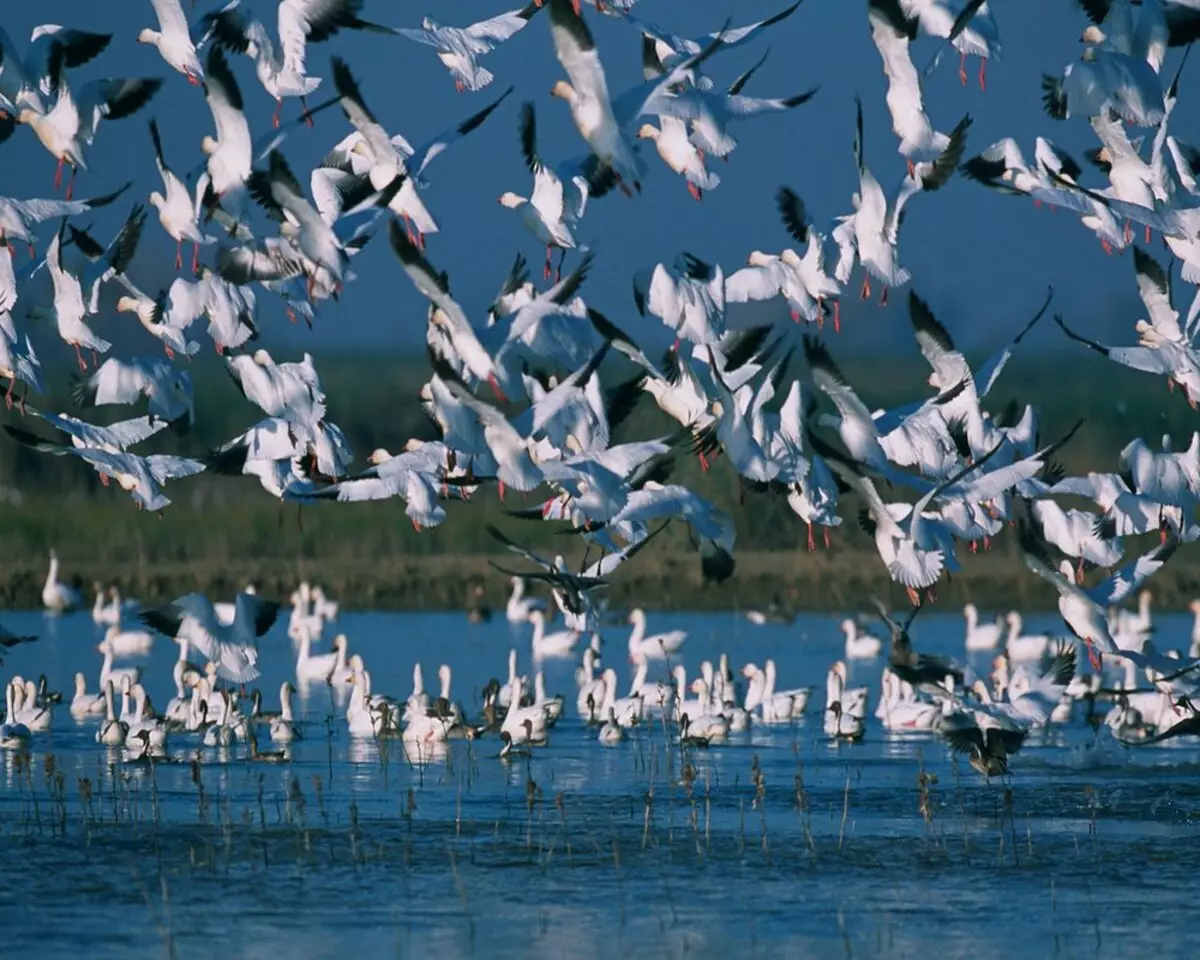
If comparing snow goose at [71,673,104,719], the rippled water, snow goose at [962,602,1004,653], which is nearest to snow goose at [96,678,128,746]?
the rippled water

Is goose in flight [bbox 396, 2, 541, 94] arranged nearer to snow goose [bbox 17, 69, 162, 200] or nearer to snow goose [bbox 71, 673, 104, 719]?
snow goose [bbox 17, 69, 162, 200]

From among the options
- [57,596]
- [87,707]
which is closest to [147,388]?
[87,707]

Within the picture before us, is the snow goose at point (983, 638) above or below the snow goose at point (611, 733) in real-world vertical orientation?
above

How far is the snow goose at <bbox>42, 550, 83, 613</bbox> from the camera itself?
34.8 m

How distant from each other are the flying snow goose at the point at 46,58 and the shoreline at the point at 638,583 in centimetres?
1937

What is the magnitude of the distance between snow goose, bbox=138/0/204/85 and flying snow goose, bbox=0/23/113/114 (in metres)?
0.35

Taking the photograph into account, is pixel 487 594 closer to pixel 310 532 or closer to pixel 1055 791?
pixel 310 532

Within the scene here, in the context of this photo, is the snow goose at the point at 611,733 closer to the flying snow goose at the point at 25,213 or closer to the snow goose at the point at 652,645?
the snow goose at the point at 652,645

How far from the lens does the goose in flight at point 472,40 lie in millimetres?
16078

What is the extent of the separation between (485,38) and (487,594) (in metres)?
22.4

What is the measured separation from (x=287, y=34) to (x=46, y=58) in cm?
165

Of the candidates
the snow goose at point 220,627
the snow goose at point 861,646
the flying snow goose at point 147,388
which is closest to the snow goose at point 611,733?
the snow goose at point 220,627

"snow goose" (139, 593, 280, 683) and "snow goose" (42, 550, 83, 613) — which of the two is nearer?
"snow goose" (139, 593, 280, 683)

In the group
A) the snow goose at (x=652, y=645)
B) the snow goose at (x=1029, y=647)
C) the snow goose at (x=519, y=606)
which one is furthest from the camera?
the snow goose at (x=519, y=606)
